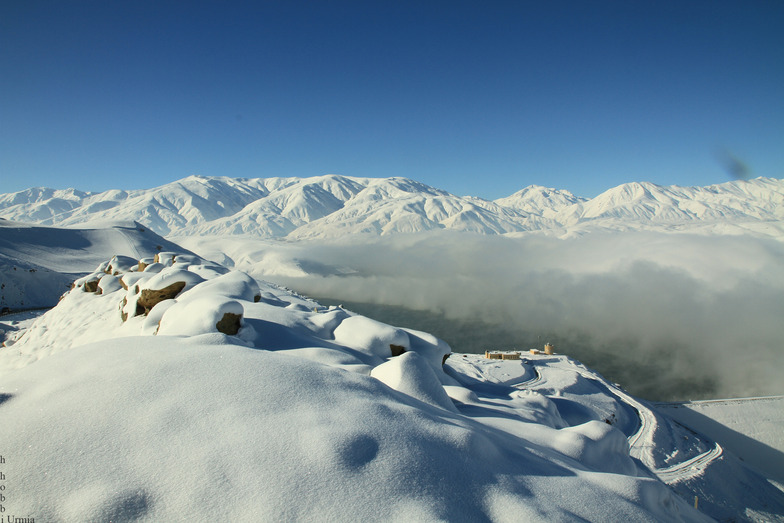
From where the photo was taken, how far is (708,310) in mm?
118188

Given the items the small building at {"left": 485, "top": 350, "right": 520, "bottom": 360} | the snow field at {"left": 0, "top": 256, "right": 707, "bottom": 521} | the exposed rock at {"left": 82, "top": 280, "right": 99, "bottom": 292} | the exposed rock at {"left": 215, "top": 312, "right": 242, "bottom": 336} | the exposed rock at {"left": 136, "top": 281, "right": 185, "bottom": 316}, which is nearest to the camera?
the snow field at {"left": 0, "top": 256, "right": 707, "bottom": 521}

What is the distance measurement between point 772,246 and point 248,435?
24791 cm

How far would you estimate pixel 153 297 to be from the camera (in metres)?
15.2

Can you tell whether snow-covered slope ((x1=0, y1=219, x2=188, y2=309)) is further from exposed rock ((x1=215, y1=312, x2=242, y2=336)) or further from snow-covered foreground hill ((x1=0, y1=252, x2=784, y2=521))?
snow-covered foreground hill ((x1=0, y1=252, x2=784, y2=521))

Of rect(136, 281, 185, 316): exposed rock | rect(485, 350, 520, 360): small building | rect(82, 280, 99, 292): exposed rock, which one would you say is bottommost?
rect(485, 350, 520, 360): small building

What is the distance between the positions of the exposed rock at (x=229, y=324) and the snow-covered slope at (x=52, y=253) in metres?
37.9

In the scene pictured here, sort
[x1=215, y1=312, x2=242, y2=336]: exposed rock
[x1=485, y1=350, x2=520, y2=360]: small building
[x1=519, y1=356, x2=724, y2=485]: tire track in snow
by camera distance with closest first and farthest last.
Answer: [x1=215, y1=312, x2=242, y2=336]: exposed rock → [x1=519, y1=356, x2=724, y2=485]: tire track in snow → [x1=485, y1=350, x2=520, y2=360]: small building

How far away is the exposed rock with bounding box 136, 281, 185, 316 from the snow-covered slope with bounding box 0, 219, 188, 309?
3009 centimetres

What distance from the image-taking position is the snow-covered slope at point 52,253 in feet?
117

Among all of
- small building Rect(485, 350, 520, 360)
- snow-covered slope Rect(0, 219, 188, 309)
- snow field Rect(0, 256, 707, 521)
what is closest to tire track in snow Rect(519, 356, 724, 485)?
small building Rect(485, 350, 520, 360)

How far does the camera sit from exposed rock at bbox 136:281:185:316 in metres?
15.2

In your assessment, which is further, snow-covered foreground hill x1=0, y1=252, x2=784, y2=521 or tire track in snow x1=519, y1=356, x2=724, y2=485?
tire track in snow x1=519, y1=356, x2=724, y2=485

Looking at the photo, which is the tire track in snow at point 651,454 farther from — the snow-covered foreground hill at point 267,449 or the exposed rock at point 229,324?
the exposed rock at point 229,324

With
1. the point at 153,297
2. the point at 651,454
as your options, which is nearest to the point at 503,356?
the point at 651,454
